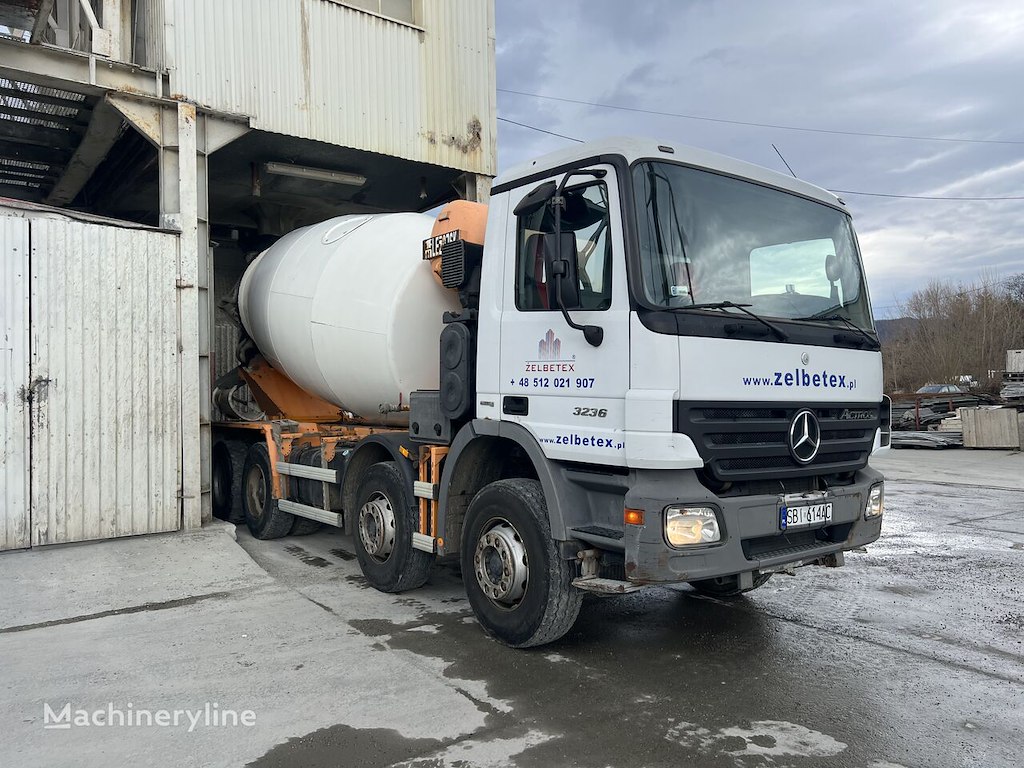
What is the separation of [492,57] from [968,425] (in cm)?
1615

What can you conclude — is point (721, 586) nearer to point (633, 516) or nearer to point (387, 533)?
point (633, 516)

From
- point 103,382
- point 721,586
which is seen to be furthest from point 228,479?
point 721,586

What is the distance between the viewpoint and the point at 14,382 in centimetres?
693

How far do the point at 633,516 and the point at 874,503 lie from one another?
193 centimetres

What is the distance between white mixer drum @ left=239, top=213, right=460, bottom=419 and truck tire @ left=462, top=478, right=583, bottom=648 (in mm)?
1628

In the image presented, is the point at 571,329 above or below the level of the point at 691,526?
above

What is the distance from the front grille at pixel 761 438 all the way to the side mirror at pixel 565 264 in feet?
2.83

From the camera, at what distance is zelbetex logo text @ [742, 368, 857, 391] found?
4.27 m

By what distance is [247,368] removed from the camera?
9219 millimetres

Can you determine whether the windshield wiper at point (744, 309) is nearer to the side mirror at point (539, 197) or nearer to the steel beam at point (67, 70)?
the side mirror at point (539, 197)

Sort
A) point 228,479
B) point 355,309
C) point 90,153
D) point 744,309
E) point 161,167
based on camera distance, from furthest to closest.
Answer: point 90,153, point 228,479, point 161,167, point 355,309, point 744,309

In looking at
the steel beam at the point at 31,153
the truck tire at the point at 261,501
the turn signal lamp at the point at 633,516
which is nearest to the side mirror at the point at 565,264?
the turn signal lamp at the point at 633,516

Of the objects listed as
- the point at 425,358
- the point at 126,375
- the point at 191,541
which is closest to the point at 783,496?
the point at 425,358

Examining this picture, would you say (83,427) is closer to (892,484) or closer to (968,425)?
(892,484)
